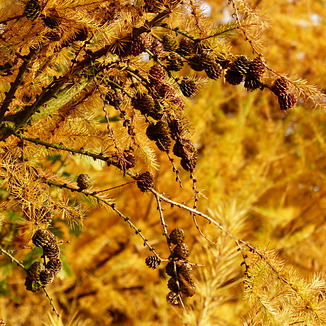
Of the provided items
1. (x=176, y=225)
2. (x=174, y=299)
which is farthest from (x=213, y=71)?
(x=176, y=225)

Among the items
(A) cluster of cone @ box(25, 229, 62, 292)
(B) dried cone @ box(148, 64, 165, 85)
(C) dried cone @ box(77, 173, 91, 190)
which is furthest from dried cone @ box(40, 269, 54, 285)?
(B) dried cone @ box(148, 64, 165, 85)

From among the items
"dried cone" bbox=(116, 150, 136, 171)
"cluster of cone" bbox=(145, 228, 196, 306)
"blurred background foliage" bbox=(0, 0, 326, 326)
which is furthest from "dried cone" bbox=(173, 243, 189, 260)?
"blurred background foliage" bbox=(0, 0, 326, 326)

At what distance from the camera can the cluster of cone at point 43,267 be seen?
1.78 feet

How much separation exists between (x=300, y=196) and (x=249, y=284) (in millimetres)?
1446

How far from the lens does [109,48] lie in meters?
0.55

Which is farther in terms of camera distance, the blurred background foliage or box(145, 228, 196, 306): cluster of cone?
the blurred background foliage

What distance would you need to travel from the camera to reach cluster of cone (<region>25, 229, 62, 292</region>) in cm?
54

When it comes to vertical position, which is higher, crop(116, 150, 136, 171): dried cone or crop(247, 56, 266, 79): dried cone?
crop(247, 56, 266, 79): dried cone

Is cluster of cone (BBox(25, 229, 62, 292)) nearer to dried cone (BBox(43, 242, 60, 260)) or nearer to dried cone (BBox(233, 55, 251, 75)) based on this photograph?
dried cone (BBox(43, 242, 60, 260))

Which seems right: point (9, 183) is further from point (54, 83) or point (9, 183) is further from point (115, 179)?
point (115, 179)

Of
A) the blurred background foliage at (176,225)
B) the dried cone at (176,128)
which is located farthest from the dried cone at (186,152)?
the blurred background foliage at (176,225)

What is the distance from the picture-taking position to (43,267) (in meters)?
0.55

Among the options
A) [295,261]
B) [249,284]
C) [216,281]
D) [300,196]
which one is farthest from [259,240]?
[249,284]

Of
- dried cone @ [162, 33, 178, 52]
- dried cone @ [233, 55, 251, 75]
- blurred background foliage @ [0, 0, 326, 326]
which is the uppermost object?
dried cone @ [162, 33, 178, 52]
